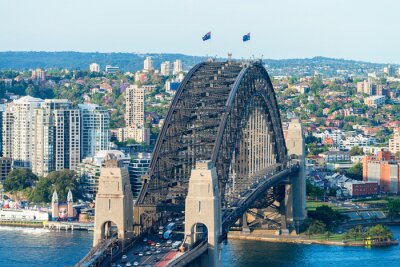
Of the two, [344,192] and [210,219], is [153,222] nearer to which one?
[210,219]

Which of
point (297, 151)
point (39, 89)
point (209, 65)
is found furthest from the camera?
point (39, 89)

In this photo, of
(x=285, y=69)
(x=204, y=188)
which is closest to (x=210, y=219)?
(x=204, y=188)

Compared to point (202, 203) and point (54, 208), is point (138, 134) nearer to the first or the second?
point (54, 208)

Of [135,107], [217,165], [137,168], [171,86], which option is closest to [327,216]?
[137,168]

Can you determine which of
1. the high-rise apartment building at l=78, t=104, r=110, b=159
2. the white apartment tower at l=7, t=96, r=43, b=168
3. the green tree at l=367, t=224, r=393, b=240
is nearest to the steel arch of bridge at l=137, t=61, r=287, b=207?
the green tree at l=367, t=224, r=393, b=240

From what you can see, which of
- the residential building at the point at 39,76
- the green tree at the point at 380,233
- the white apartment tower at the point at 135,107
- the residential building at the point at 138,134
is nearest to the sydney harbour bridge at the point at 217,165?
the green tree at the point at 380,233

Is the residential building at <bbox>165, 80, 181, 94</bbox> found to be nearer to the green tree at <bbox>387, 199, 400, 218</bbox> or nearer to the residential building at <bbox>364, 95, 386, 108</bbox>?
the residential building at <bbox>364, 95, 386, 108</bbox>

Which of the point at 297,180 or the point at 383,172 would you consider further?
the point at 383,172
